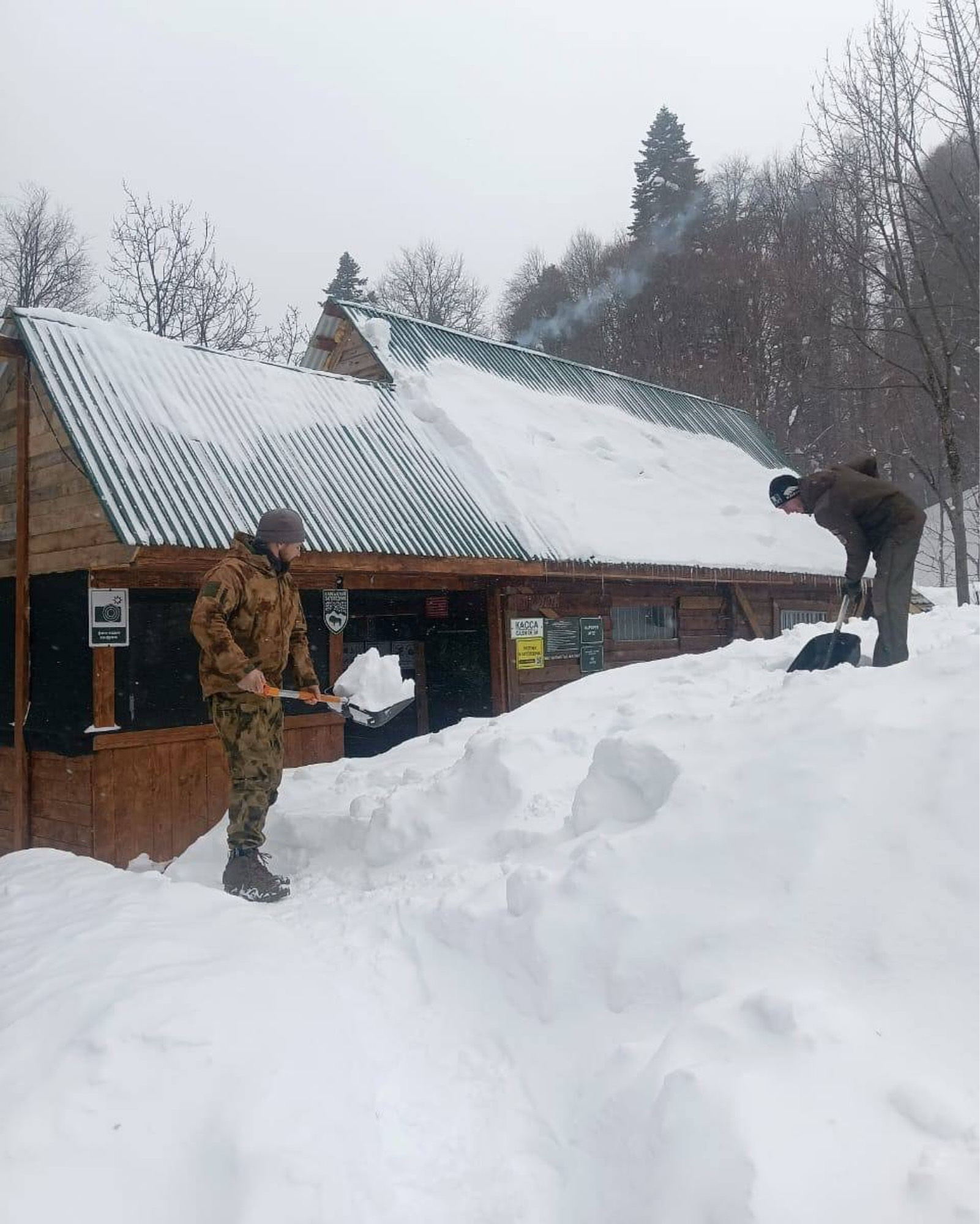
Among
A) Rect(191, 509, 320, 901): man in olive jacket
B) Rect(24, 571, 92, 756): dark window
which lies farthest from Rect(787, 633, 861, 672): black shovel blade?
Rect(24, 571, 92, 756): dark window

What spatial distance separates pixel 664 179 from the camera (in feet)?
130

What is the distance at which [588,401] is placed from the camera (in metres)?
14.6

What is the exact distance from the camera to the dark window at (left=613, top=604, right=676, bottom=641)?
1136 cm

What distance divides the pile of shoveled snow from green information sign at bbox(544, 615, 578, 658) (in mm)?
5820

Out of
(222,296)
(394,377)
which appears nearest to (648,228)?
(222,296)

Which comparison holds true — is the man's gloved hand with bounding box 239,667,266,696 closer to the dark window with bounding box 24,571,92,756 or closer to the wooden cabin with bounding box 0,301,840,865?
the wooden cabin with bounding box 0,301,840,865

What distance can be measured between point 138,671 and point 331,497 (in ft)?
7.79

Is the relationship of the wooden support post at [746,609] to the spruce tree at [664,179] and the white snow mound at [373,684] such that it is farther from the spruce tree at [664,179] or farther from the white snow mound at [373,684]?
the spruce tree at [664,179]

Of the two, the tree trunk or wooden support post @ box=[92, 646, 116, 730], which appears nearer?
wooden support post @ box=[92, 646, 116, 730]

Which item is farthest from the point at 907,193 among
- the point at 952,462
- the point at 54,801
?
the point at 54,801

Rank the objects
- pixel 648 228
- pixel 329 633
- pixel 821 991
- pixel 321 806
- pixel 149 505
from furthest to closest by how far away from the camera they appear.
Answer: pixel 648 228, pixel 329 633, pixel 149 505, pixel 321 806, pixel 821 991

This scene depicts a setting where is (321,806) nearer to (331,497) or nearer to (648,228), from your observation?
(331,497)

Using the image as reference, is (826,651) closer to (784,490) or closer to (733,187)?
(784,490)

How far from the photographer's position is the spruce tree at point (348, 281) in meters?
38.2
